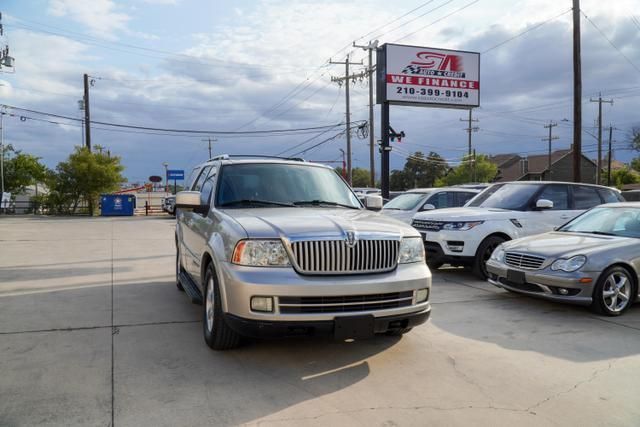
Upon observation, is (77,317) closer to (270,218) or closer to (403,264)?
(270,218)

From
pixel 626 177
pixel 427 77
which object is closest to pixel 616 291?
pixel 427 77

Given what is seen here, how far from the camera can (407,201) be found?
1225cm

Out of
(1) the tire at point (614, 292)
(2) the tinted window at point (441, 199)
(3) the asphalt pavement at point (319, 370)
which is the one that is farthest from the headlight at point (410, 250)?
(2) the tinted window at point (441, 199)

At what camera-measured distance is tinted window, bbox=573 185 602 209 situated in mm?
9594

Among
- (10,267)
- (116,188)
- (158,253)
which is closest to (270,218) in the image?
(10,267)

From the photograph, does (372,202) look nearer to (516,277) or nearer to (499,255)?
(516,277)

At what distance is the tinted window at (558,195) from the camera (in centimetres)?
942

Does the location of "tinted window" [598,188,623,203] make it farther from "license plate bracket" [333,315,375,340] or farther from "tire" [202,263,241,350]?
"tire" [202,263,241,350]

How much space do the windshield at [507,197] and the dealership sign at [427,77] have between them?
8640 mm

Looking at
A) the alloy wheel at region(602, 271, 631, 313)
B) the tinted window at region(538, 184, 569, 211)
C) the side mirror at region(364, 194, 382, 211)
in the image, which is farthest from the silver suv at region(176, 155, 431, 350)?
the tinted window at region(538, 184, 569, 211)

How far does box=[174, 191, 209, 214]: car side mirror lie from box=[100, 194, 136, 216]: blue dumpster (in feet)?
101

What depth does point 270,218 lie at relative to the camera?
4477mm

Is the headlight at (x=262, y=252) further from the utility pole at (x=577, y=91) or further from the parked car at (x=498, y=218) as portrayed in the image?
the utility pole at (x=577, y=91)

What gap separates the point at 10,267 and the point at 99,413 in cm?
768
